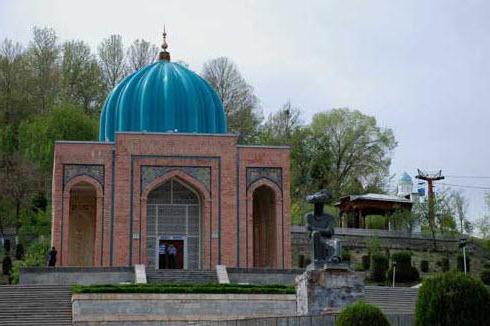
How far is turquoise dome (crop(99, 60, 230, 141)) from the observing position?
37.6 metres

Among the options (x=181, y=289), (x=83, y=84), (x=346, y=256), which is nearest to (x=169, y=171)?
(x=181, y=289)

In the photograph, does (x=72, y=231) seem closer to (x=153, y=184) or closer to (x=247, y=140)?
(x=153, y=184)

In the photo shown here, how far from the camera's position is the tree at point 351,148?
59.3 metres

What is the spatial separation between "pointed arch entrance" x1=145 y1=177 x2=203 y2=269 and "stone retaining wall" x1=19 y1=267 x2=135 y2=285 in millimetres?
3717

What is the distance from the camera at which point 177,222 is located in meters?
36.2

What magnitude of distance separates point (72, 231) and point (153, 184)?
17.3ft

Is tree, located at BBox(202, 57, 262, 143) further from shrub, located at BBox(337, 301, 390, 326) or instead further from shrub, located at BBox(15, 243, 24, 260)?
shrub, located at BBox(337, 301, 390, 326)

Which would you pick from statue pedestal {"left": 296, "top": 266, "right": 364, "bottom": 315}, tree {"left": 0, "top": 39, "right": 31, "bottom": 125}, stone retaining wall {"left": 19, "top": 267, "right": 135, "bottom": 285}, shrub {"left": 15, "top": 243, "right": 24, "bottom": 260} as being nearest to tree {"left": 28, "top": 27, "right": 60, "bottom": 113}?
tree {"left": 0, "top": 39, "right": 31, "bottom": 125}

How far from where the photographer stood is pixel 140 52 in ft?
196

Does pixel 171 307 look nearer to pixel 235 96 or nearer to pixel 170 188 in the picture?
pixel 170 188

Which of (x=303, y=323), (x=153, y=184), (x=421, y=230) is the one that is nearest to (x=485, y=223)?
(x=421, y=230)

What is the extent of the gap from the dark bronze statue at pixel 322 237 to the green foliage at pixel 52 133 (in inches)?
1216

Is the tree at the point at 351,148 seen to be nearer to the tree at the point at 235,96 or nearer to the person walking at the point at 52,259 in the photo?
the tree at the point at 235,96

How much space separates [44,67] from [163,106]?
21527 mm
